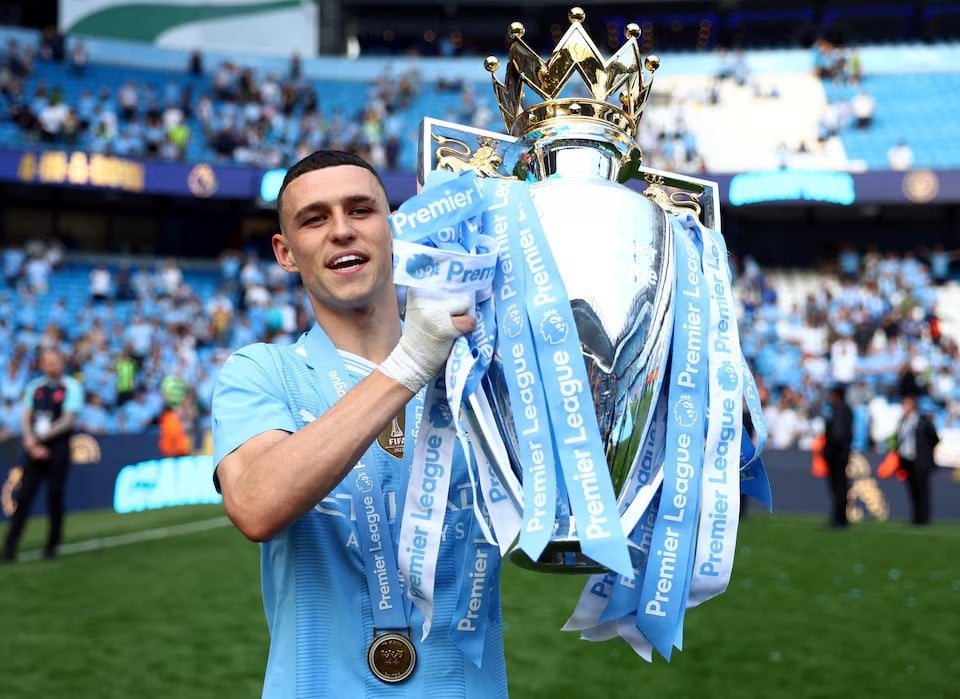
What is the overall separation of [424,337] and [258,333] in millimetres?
18858

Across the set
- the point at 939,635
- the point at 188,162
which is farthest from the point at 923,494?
the point at 188,162

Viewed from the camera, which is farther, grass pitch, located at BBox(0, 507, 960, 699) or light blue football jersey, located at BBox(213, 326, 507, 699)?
grass pitch, located at BBox(0, 507, 960, 699)

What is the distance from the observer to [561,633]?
6293 millimetres

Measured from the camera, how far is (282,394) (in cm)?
Answer: 184

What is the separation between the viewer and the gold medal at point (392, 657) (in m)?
1.74

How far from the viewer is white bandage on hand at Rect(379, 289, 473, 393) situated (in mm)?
1529

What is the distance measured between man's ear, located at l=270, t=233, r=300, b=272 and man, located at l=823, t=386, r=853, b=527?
10906 millimetres

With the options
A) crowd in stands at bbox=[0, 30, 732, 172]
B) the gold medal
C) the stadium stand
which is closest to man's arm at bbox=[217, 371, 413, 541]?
the gold medal

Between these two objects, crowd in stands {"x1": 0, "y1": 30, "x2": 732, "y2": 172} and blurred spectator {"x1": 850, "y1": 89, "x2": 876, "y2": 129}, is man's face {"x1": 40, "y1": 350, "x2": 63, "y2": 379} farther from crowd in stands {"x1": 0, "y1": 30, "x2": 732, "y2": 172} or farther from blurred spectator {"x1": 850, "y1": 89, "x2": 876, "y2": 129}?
blurred spectator {"x1": 850, "y1": 89, "x2": 876, "y2": 129}

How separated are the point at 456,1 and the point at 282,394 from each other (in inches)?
1275

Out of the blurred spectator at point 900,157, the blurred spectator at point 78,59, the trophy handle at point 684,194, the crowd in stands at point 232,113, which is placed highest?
the blurred spectator at point 78,59

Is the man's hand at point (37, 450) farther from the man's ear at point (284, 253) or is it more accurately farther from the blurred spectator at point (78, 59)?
the blurred spectator at point (78, 59)

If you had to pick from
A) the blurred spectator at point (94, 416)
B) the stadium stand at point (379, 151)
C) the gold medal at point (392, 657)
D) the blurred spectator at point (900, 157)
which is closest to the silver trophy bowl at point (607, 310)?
the gold medal at point (392, 657)

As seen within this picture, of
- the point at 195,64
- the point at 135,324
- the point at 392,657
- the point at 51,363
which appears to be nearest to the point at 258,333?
the point at 135,324
